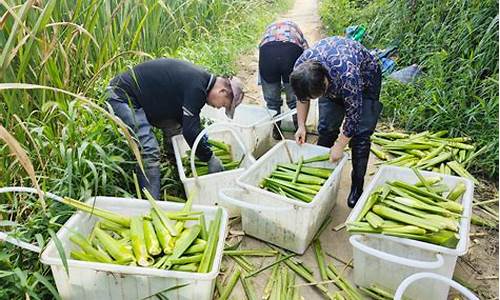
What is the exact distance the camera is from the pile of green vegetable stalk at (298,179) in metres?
3.03

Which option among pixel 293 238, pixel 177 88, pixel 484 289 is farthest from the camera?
pixel 177 88

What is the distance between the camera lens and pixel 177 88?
3.11 metres

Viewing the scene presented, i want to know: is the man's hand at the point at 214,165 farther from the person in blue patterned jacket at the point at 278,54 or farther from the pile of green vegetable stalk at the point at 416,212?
the person in blue patterned jacket at the point at 278,54

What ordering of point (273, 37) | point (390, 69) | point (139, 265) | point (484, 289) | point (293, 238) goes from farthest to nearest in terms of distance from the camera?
point (390, 69)
point (273, 37)
point (293, 238)
point (484, 289)
point (139, 265)

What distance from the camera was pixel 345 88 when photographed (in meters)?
→ 2.80

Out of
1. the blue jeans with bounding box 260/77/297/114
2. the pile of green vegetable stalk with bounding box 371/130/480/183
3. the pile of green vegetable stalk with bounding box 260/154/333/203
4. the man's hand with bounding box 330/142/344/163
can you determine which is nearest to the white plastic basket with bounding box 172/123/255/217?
the pile of green vegetable stalk with bounding box 260/154/333/203

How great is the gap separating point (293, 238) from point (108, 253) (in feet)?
3.83

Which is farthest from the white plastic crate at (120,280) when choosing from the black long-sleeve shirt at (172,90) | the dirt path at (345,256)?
the black long-sleeve shirt at (172,90)

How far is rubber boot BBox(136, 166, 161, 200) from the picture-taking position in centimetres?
314

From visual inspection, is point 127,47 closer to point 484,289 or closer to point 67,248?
point 67,248

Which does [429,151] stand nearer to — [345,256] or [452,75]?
[452,75]

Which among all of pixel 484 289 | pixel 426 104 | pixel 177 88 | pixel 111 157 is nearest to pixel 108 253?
pixel 111 157

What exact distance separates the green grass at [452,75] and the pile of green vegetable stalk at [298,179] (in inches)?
62.1

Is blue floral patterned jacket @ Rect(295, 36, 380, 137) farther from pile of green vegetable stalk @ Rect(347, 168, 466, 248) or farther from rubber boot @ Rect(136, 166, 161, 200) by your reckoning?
rubber boot @ Rect(136, 166, 161, 200)
